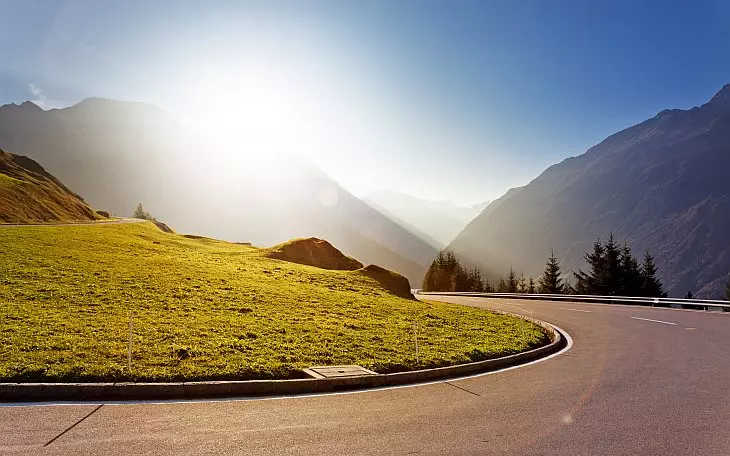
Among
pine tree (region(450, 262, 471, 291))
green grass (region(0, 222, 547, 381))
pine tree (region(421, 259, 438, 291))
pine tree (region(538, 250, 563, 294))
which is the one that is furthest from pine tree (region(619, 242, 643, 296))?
pine tree (region(421, 259, 438, 291))

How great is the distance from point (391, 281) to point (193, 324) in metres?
24.8

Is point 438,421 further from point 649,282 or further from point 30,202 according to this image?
point 649,282

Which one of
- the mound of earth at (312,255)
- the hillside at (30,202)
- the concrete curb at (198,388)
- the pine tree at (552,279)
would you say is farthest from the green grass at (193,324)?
the pine tree at (552,279)

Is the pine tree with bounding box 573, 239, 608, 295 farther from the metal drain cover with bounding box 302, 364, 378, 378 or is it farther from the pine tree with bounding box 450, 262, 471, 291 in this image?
the metal drain cover with bounding box 302, 364, 378, 378

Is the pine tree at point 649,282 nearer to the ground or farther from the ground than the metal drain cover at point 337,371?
farther from the ground

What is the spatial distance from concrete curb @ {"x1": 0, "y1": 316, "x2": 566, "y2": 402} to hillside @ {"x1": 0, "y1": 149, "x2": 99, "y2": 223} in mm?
52728

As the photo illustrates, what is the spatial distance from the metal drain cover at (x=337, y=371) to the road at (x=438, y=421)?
42.5 inches

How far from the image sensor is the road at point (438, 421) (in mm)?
6238

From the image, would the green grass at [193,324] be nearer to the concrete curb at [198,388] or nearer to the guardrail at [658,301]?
the concrete curb at [198,388]

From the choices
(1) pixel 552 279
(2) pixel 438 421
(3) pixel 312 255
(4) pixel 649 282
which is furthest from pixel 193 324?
(1) pixel 552 279

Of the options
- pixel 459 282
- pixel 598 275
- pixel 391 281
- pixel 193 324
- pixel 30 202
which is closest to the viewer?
pixel 193 324

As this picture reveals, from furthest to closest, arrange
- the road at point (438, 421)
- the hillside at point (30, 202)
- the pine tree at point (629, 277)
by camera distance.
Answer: the pine tree at point (629, 277) → the hillside at point (30, 202) → the road at point (438, 421)

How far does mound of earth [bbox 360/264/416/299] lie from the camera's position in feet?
123

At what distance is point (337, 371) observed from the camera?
36.7 feet
